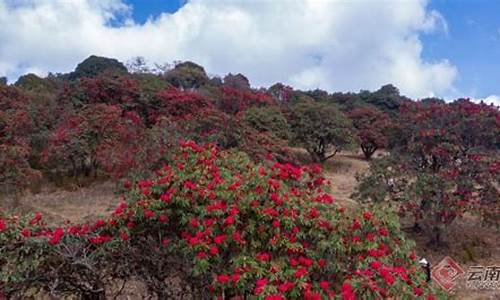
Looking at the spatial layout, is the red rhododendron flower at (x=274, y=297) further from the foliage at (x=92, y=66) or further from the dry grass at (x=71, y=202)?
the foliage at (x=92, y=66)

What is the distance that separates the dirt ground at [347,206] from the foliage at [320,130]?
12.8 ft

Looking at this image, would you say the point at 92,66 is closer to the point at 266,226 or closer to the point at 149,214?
the point at 149,214

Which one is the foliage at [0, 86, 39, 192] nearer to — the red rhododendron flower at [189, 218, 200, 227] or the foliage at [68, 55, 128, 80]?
the red rhododendron flower at [189, 218, 200, 227]

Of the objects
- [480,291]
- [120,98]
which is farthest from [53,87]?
[480,291]

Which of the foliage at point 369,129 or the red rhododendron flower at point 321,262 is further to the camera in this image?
the foliage at point 369,129

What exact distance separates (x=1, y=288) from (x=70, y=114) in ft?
44.3

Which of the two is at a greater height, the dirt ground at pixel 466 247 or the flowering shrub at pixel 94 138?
the flowering shrub at pixel 94 138

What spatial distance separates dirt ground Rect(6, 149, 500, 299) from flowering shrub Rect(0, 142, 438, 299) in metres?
2.22

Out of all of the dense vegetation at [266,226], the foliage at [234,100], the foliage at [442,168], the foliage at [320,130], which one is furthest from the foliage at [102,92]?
the foliage at [442,168]

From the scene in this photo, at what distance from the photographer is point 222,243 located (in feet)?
15.2

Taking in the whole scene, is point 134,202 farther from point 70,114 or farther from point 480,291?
point 70,114

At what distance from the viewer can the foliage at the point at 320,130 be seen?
2153 centimetres

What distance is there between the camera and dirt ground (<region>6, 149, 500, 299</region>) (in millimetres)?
10539

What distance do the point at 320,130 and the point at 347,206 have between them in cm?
1416
